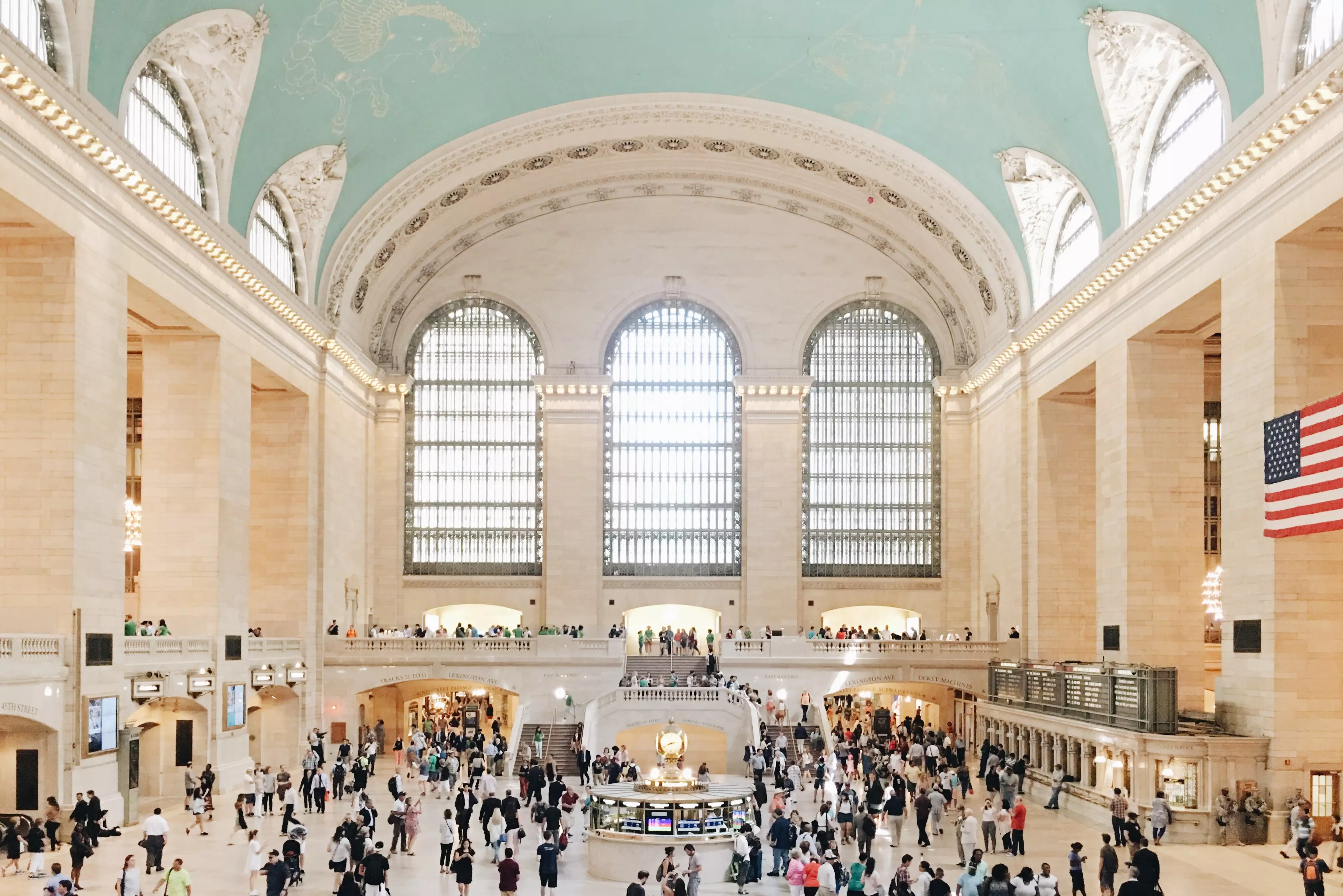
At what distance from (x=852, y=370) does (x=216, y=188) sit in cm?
2231

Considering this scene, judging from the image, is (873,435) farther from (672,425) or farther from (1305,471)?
(1305,471)

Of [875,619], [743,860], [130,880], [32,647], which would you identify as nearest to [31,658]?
[32,647]

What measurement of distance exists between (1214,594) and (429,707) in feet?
73.1

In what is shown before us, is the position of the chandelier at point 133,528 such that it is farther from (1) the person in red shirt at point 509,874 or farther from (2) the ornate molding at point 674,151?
(1) the person in red shirt at point 509,874

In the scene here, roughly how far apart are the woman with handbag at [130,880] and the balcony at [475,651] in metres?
A: 21.0

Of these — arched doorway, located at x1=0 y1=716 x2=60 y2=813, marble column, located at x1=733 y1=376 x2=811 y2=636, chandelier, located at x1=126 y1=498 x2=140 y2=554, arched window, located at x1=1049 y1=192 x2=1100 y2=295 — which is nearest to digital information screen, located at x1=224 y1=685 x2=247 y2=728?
arched doorway, located at x1=0 y1=716 x2=60 y2=813

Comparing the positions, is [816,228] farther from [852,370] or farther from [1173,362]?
[1173,362]

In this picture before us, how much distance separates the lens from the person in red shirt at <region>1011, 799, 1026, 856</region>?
70.4 ft

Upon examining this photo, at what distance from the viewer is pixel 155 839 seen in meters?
19.3

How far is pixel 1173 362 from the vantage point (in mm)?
30531

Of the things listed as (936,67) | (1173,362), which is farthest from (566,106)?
(1173,362)

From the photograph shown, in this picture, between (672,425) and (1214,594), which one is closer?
(1214,594)

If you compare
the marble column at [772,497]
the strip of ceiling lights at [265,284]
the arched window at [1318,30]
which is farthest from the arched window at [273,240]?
the arched window at [1318,30]

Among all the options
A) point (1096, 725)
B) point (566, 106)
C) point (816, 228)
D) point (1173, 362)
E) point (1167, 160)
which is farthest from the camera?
point (816, 228)
